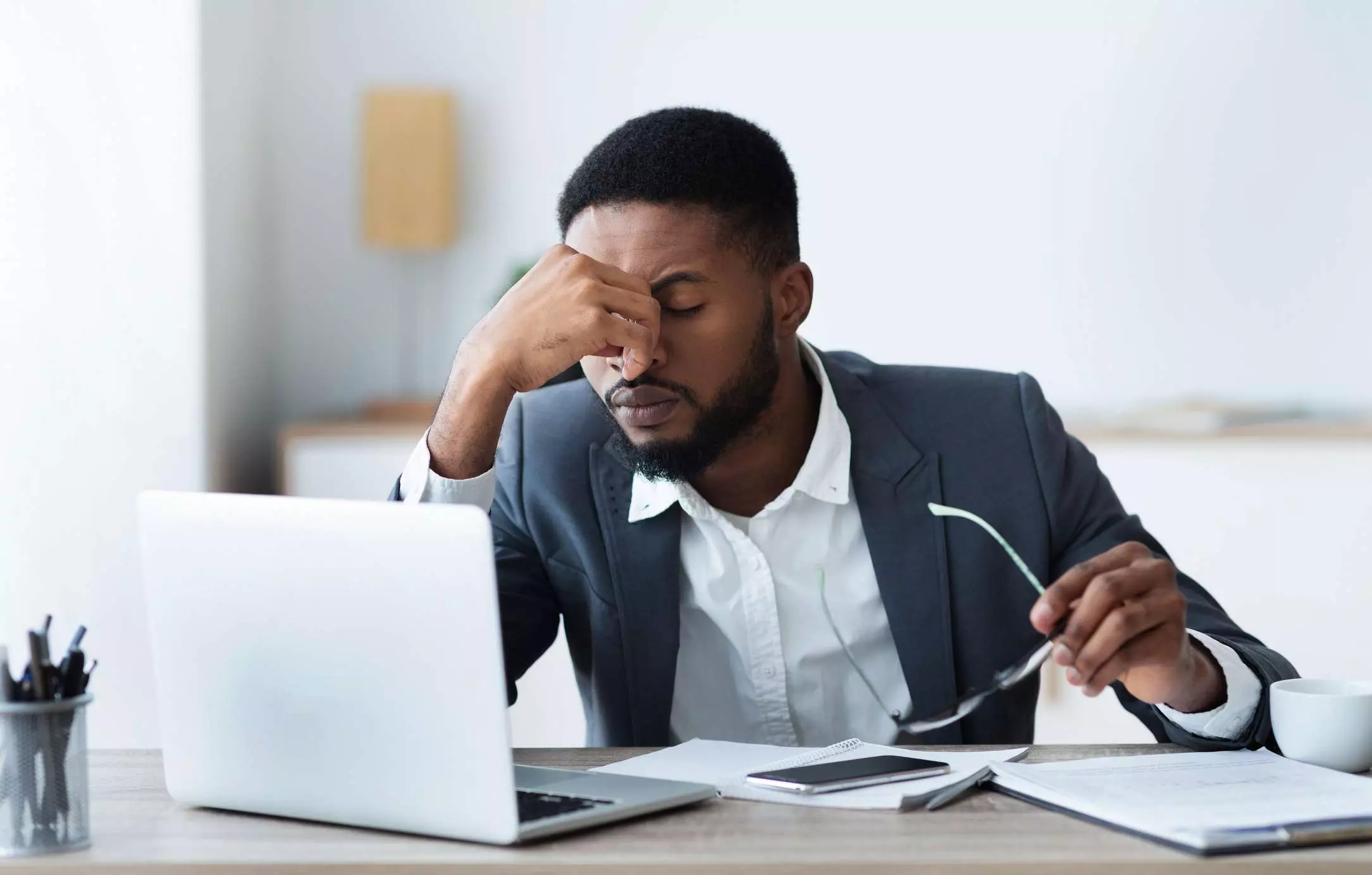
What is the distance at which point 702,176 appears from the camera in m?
1.62

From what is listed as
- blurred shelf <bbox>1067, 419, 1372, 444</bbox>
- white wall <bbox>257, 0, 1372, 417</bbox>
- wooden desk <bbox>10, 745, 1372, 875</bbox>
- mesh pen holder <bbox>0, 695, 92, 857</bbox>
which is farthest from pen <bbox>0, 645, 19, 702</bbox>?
white wall <bbox>257, 0, 1372, 417</bbox>

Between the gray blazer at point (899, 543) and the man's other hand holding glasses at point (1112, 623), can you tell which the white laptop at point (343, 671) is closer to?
the man's other hand holding glasses at point (1112, 623)

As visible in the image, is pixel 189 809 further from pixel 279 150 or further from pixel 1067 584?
pixel 279 150

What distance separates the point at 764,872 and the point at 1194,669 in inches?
20.9

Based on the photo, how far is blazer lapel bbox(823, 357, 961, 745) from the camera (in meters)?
1.60

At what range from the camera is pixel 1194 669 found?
1.26 meters

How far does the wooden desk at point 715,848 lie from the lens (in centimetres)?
93

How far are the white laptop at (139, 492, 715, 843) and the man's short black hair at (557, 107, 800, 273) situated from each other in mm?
687

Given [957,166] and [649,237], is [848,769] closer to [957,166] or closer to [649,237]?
[649,237]

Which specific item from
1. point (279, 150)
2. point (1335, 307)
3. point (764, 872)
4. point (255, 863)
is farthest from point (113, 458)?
point (1335, 307)

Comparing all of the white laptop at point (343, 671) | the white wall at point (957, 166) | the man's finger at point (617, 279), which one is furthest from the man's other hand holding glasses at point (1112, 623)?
the white wall at point (957, 166)

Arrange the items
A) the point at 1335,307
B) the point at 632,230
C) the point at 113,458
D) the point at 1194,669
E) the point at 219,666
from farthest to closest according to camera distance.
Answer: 1. the point at 1335,307
2. the point at 113,458
3. the point at 632,230
4. the point at 1194,669
5. the point at 219,666

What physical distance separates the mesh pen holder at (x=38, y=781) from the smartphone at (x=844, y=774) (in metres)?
0.51

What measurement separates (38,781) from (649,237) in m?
0.85
